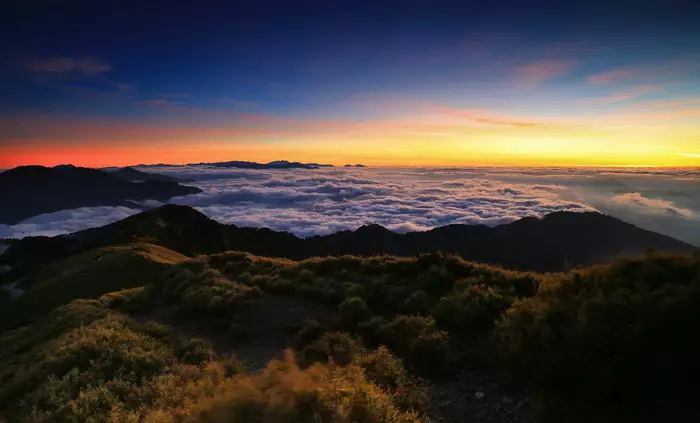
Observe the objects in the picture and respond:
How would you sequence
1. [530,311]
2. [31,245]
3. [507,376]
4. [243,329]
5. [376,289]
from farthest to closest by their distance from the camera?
1. [31,245]
2. [376,289]
3. [243,329]
4. [530,311]
5. [507,376]

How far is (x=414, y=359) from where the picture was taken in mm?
9484

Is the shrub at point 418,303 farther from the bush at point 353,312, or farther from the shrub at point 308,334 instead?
the shrub at point 308,334

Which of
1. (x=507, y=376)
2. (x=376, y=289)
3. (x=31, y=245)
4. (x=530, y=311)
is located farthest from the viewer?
(x=31, y=245)

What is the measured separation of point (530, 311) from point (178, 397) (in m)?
7.06

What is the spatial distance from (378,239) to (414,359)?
162838 mm

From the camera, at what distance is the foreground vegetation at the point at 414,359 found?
5434mm

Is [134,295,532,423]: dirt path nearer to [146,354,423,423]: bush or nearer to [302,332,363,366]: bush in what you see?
[302,332,363,366]: bush

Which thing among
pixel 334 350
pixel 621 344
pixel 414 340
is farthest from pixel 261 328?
pixel 621 344

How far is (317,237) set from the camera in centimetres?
16812

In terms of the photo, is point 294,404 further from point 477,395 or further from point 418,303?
point 418,303

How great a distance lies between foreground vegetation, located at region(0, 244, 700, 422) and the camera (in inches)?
214

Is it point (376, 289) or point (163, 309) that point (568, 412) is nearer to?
point (376, 289)

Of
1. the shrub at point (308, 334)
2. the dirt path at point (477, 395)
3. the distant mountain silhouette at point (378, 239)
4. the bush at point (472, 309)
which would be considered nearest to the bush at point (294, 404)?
the dirt path at point (477, 395)

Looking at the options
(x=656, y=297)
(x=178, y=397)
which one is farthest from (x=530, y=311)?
(x=178, y=397)
